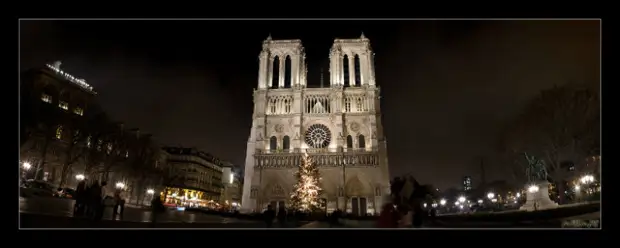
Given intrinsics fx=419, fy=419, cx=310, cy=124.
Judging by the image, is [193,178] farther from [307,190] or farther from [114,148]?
[114,148]

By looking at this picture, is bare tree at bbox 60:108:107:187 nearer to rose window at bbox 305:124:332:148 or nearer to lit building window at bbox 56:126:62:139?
lit building window at bbox 56:126:62:139

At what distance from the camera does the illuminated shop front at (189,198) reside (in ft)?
157

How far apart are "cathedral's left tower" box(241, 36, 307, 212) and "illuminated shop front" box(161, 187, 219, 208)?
7660 mm

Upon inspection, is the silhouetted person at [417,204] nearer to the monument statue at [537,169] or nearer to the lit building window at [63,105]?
the monument statue at [537,169]

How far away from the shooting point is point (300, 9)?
11492 mm

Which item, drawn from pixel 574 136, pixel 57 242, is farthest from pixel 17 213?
pixel 574 136

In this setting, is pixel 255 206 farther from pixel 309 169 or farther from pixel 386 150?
pixel 386 150

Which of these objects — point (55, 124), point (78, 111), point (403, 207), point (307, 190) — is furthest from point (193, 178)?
point (403, 207)

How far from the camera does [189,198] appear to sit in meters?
51.9

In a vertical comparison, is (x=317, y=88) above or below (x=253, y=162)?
above

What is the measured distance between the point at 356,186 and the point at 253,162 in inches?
407

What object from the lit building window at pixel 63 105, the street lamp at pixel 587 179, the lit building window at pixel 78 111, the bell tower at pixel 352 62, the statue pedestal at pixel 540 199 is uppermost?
the bell tower at pixel 352 62

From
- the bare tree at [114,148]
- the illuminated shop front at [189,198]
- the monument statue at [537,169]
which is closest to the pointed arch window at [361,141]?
the illuminated shop front at [189,198]

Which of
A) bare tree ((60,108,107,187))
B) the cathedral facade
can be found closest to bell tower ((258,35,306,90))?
the cathedral facade
